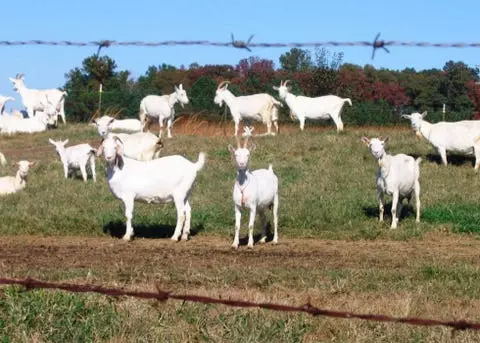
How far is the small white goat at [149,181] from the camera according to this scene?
48.6 ft

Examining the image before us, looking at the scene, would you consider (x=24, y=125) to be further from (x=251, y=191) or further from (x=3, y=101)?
→ (x=251, y=191)

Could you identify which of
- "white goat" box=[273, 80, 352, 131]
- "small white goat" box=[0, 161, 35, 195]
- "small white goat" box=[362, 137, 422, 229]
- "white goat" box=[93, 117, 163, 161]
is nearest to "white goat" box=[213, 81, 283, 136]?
"white goat" box=[273, 80, 352, 131]

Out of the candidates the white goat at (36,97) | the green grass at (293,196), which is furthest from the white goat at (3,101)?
the green grass at (293,196)

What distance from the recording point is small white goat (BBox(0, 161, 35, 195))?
19.1 m

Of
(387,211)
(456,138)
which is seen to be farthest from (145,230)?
(456,138)

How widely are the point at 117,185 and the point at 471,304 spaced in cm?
736

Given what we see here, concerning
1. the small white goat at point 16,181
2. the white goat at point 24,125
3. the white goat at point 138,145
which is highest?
the white goat at point 138,145

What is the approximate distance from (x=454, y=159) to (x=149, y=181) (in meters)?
10.6

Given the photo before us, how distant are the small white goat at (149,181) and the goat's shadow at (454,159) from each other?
944 centimetres

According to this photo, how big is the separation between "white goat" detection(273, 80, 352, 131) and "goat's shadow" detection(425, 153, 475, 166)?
4.81 m

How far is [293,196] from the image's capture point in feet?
57.6

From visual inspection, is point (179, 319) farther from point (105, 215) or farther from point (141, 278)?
point (105, 215)

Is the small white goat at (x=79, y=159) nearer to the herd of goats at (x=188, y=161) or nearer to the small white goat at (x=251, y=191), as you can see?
the herd of goats at (x=188, y=161)

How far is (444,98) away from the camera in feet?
116
